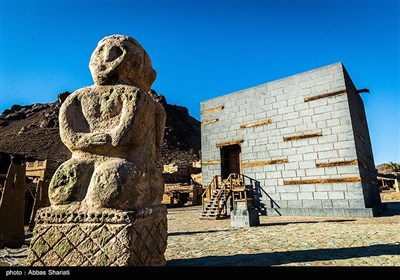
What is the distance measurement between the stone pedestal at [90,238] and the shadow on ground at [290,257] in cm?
151

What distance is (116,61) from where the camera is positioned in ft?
8.82

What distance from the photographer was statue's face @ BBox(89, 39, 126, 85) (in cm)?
269

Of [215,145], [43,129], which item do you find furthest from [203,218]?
[43,129]

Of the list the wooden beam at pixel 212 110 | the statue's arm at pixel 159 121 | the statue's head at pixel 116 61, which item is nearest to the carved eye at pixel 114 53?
the statue's head at pixel 116 61

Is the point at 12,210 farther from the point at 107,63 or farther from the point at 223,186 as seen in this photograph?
the point at 223,186

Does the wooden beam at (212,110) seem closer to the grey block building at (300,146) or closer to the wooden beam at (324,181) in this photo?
the grey block building at (300,146)

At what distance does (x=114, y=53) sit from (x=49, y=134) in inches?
2369

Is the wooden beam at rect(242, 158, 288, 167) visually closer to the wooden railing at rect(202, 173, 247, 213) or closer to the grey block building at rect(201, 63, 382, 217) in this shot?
the grey block building at rect(201, 63, 382, 217)

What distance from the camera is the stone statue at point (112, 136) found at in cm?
218

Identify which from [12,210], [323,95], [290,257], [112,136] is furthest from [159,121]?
Result: [323,95]

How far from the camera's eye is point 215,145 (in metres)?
11.9

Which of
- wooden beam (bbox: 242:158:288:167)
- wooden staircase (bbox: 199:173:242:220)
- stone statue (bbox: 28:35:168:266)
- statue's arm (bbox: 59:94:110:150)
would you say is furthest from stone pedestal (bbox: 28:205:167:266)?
wooden beam (bbox: 242:158:288:167)
